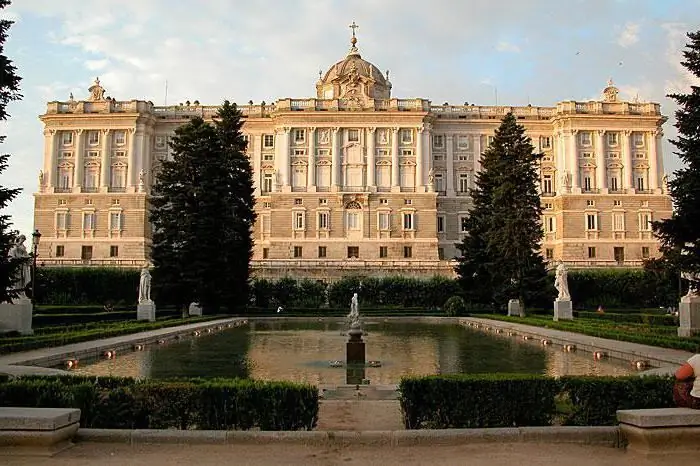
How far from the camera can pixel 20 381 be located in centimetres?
874

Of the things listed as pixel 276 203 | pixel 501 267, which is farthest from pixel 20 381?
pixel 276 203

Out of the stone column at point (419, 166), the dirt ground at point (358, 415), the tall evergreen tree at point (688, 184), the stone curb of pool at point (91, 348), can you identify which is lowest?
the dirt ground at point (358, 415)

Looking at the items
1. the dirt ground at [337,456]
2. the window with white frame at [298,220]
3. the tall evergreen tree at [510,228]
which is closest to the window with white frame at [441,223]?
the window with white frame at [298,220]

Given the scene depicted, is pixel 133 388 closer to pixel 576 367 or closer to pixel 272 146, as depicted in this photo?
pixel 576 367

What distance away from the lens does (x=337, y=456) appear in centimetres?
742

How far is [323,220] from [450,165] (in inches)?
592

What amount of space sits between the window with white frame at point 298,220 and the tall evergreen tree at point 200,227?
950 inches

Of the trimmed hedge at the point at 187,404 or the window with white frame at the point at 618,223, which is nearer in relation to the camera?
the trimmed hedge at the point at 187,404

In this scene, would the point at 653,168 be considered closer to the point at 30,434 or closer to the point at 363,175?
the point at 363,175

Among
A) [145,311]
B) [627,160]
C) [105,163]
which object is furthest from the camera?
[627,160]

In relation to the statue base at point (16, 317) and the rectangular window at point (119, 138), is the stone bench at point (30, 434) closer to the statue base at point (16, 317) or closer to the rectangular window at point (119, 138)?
the statue base at point (16, 317)

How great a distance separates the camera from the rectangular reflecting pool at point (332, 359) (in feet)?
48.6

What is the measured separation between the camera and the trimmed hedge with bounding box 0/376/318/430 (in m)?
8.27

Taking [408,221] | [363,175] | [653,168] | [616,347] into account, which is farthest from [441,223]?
[616,347]
